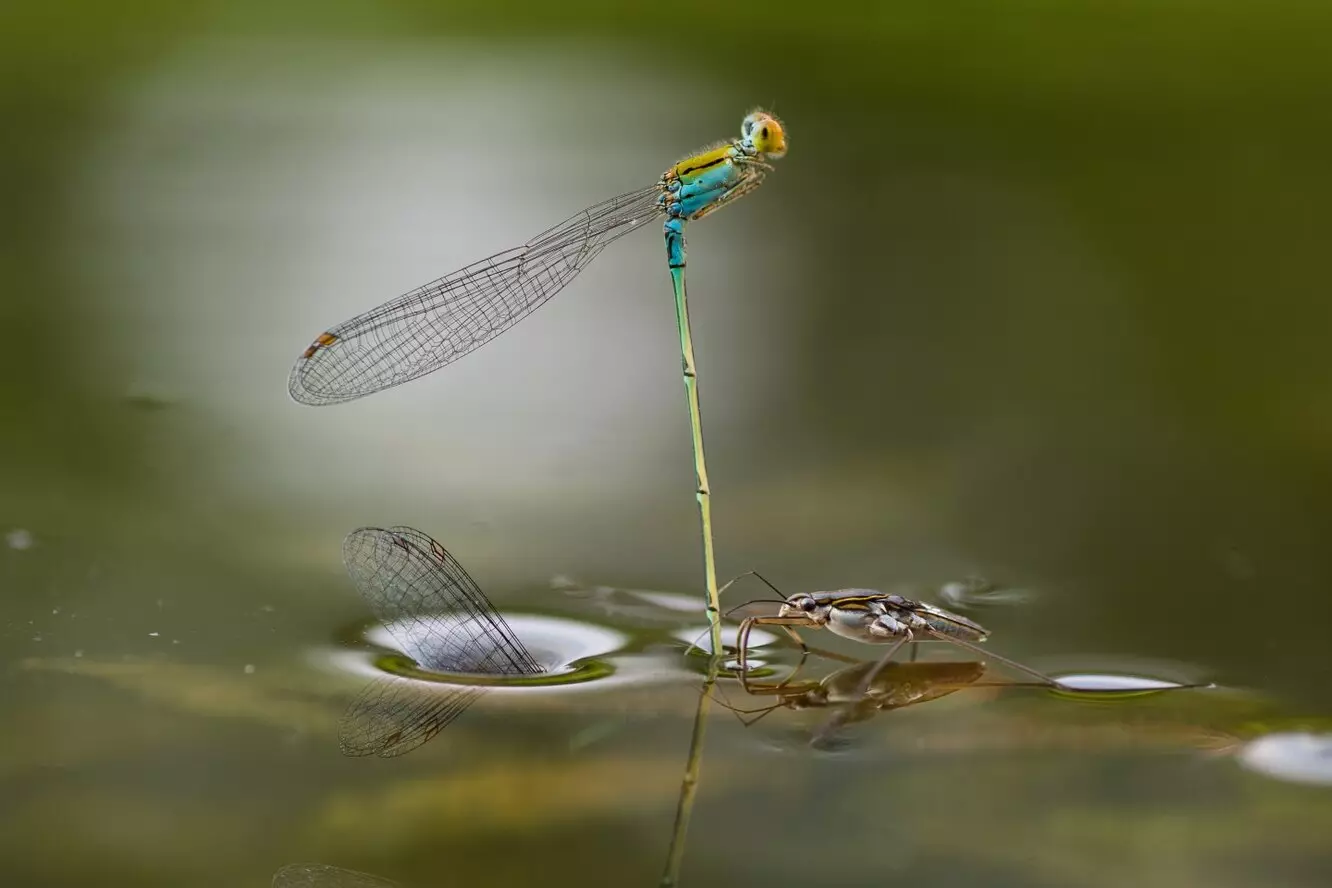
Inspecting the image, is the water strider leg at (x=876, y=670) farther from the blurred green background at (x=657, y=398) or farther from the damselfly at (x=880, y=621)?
the blurred green background at (x=657, y=398)

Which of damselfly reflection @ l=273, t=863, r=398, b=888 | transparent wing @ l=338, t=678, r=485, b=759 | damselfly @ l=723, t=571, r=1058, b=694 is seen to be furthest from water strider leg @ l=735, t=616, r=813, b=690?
damselfly reflection @ l=273, t=863, r=398, b=888

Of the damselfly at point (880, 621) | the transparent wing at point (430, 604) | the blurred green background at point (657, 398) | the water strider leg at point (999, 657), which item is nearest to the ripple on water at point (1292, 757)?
the blurred green background at point (657, 398)

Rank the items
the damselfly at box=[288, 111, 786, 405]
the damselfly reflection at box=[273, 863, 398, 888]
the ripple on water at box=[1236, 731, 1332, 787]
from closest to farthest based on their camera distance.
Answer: the damselfly reflection at box=[273, 863, 398, 888] → the ripple on water at box=[1236, 731, 1332, 787] → the damselfly at box=[288, 111, 786, 405]

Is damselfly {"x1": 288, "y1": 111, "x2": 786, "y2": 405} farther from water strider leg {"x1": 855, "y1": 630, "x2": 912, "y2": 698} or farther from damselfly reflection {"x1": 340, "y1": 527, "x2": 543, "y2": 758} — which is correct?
water strider leg {"x1": 855, "y1": 630, "x2": 912, "y2": 698}

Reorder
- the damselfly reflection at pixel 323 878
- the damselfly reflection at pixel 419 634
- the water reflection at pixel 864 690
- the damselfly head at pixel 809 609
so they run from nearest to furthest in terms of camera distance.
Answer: the damselfly reflection at pixel 323 878 < the damselfly reflection at pixel 419 634 < the water reflection at pixel 864 690 < the damselfly head at pixel 809 609

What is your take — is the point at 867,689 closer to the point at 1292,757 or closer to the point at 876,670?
A: the point at 876,670

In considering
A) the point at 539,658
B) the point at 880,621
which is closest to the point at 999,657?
the point at 880,621
